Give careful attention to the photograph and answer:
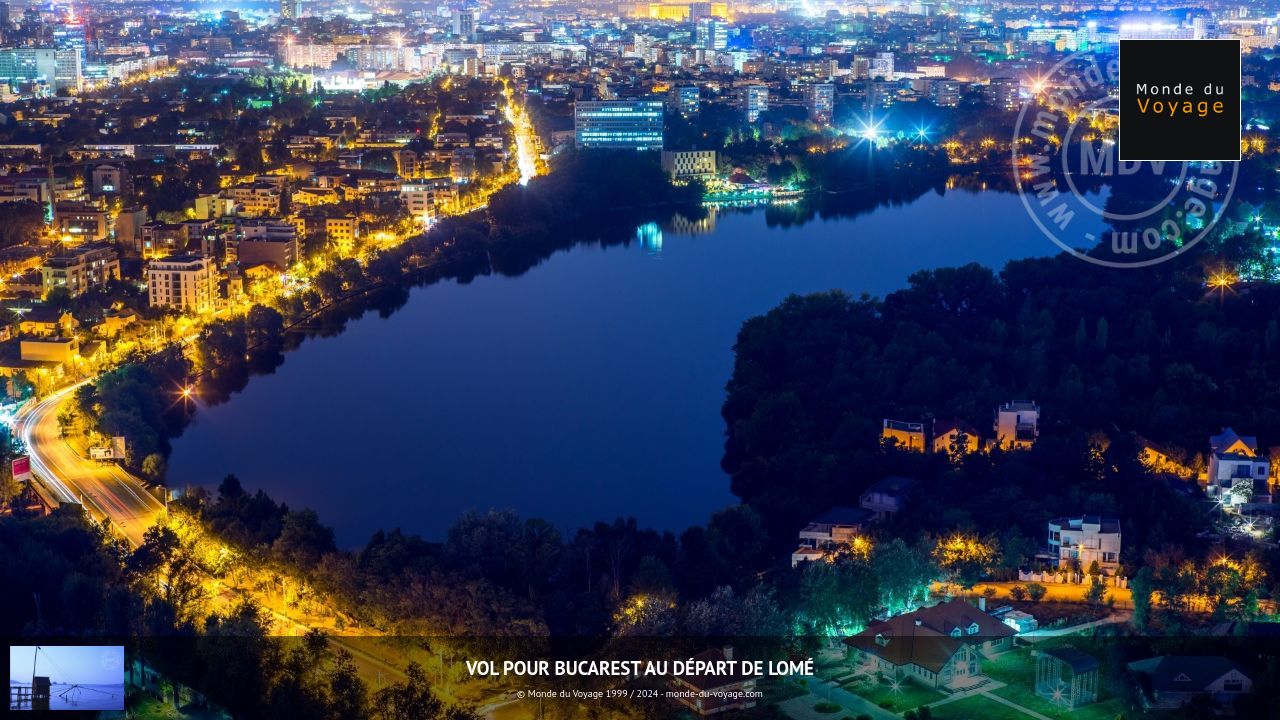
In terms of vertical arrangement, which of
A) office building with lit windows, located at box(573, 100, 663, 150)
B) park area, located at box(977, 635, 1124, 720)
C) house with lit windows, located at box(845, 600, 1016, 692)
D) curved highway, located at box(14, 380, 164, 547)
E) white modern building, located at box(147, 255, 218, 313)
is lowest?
park area, located at box(977, 635, 1124, 720)

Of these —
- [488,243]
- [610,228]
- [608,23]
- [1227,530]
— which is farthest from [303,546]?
[608,23]

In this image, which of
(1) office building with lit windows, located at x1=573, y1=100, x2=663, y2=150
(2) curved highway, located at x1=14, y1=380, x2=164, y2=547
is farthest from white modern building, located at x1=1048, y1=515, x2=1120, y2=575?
(1) office building with lit windows, located at x1=573, y1=100, x2=663, y2=150

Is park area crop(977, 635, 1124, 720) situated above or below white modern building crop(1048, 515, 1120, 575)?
below

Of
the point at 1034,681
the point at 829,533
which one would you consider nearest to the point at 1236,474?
the point at 829,533

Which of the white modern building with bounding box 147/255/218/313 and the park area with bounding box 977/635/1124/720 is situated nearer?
the park area with bounding box 977/635/1124/720

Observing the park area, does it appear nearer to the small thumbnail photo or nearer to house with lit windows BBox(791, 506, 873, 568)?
house with lit windows BBox(791, 506, 873, 568)

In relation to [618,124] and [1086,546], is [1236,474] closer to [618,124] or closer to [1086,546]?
[1086,546]

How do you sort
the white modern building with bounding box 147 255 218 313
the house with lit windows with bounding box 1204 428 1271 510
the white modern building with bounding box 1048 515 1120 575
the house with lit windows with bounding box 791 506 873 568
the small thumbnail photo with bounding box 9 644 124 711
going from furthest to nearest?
the white modern building with bounding box 147 255 218 313 < the house with lit windows with bounding box 1204 428 1271 510 < the house with lit windows with bounding box 791 506 873 568 < the white modern building with bounding box 1048 515 1120 575 < the small thumbnail photo with bounding box 9 644 124 711

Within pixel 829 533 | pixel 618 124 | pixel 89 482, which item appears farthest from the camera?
pixel 618 124

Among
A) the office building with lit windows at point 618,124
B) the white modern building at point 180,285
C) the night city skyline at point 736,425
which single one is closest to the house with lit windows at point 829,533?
the night city skyline at point 736,425

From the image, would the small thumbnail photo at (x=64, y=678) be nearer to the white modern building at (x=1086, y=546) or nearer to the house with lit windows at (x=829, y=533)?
the house with lit windows at (x=829, y=533)
